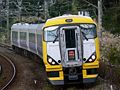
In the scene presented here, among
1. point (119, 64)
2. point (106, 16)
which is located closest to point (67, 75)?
point (119, 64)

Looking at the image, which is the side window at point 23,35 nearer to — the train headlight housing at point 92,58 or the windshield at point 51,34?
the windshield at point 51,34

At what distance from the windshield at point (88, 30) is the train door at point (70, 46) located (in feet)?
0.87

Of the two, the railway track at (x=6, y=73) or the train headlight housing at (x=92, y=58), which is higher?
the train headlight housing at (x=92, y=58)

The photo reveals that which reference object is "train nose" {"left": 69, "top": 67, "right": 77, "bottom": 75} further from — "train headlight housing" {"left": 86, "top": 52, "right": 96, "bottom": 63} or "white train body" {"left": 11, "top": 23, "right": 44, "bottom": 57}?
"white train body" {"left": 11, "top": 23, "right": 44, "bottom": 57}

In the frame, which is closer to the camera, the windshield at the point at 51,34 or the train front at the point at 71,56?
the train front at the point at 71,56

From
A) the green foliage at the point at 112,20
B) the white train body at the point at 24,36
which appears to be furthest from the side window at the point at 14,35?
the green foliage at the point at 112,20

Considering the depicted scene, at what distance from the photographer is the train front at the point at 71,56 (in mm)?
13969

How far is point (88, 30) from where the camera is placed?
14320mm

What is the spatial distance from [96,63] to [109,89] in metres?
1.20

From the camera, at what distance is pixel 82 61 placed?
14.0 meters

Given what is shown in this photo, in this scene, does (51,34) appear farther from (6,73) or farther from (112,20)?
(112,20)

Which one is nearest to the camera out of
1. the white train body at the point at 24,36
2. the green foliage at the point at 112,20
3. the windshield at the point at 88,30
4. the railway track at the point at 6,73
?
the windshield at the point at 88,30

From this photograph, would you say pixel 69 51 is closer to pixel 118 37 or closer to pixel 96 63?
pixel 96 63

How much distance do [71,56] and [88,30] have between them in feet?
3.91
